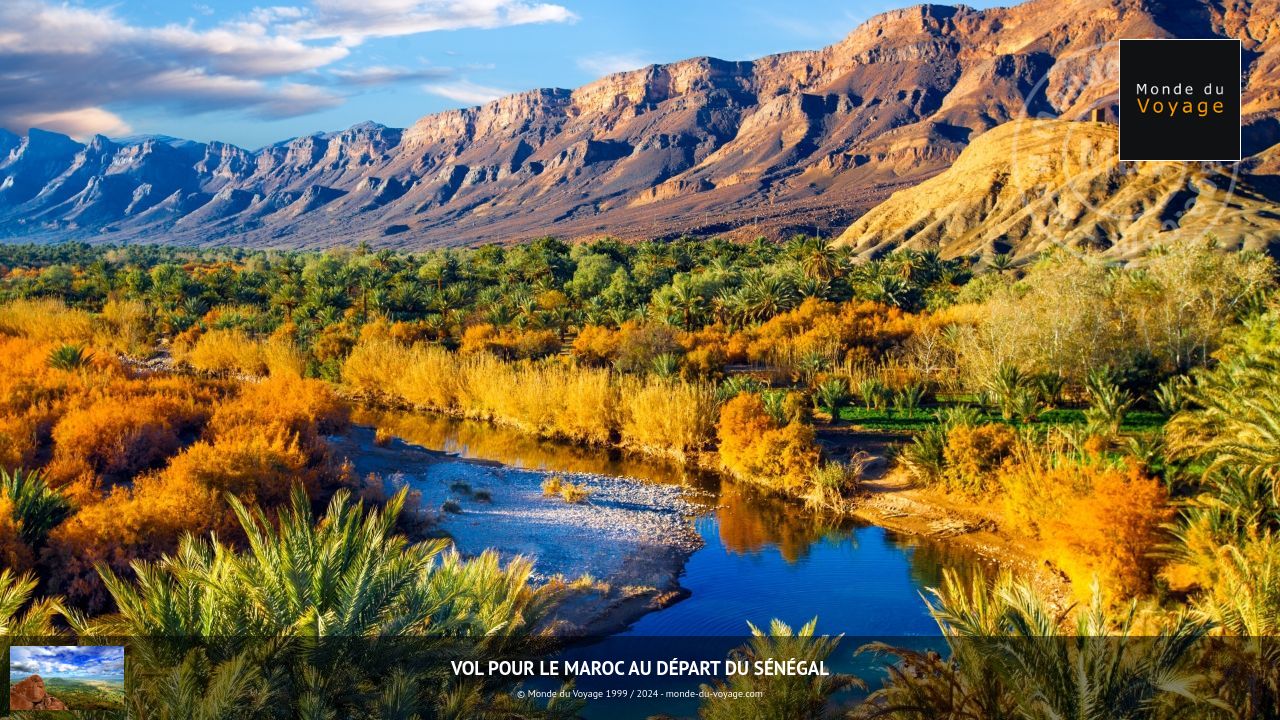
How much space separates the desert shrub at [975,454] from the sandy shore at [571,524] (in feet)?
16.8

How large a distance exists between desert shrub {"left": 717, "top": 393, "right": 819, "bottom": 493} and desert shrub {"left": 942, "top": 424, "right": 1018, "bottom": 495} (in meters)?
2.99

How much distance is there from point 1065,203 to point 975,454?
191 feet

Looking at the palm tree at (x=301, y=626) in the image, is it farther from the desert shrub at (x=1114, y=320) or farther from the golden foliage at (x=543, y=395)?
the desert shrub at (x=1114, y=320)

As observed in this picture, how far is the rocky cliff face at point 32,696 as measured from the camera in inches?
199

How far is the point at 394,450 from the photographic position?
21.3 m

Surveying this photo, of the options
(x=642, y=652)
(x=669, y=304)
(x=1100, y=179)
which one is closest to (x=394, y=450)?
(x=642, y=652)

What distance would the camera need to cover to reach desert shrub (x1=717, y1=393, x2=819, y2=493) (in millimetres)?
18531

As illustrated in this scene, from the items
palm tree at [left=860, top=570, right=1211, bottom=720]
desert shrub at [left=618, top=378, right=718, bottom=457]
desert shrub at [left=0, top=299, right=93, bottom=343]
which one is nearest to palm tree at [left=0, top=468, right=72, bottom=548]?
palm tree at [left=860, top=570, right=1211, bottom=720]

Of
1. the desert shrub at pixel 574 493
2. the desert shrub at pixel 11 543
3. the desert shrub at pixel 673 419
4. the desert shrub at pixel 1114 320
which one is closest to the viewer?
the desert shrub at pixel 11 543

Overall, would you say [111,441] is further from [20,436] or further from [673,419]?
[673,419]

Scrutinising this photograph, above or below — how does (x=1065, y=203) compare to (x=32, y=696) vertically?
above

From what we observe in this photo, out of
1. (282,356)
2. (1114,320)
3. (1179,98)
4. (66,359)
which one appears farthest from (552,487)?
(282,356)

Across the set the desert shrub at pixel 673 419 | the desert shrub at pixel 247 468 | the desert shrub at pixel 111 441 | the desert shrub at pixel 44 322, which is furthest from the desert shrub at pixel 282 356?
the desert shrub at pixel 247 468

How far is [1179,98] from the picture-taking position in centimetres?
1719
